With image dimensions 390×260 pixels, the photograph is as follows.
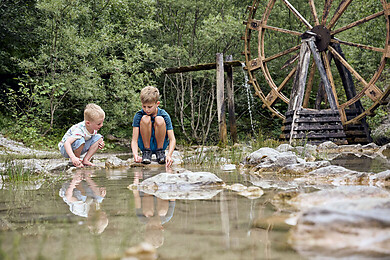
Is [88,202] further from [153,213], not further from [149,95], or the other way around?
[149,95]

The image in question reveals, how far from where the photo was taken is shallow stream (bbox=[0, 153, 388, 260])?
114cm

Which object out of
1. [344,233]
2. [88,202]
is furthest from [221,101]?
[344,233]

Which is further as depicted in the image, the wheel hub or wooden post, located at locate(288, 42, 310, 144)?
the wheel hub

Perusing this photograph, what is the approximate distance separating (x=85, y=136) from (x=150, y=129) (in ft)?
2.58

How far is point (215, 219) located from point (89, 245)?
56 cm

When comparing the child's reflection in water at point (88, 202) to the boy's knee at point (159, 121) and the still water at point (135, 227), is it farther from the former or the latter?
the boy's knee at point (159, 121)

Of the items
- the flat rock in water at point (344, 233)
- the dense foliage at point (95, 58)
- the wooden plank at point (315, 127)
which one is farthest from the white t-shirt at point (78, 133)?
the wooden plank at point (315, 127)

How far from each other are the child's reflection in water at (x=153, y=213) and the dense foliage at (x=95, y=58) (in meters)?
6.86

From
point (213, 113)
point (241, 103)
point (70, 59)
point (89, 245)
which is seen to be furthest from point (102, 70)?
point (89, 245)

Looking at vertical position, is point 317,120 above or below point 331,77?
below

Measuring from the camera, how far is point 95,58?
36.4ft

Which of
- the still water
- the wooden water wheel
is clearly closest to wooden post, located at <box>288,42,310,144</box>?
the wooden water wheel

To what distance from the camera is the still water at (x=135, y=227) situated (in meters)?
1.14

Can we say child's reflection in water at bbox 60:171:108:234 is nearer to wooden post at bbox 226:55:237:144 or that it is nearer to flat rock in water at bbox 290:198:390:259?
flat rock in water at bbox 290:198:390:259
